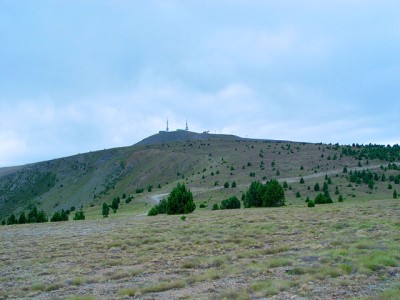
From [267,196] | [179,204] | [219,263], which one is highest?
[267,196]

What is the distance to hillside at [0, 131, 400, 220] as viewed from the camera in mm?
71375

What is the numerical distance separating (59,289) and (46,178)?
454 feet

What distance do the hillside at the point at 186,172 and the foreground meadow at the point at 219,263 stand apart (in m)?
33.2

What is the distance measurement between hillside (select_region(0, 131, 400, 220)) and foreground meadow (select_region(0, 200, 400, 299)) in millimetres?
33249

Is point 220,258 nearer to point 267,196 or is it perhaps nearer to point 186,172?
point 267,196

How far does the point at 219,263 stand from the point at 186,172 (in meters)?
89.5

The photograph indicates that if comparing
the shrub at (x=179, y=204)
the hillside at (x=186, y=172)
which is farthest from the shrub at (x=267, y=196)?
the shrub at (x=179, y=204)

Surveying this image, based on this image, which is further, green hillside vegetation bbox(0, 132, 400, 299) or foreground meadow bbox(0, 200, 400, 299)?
green hillside vegetation bbox(0, 132, 400, 299)

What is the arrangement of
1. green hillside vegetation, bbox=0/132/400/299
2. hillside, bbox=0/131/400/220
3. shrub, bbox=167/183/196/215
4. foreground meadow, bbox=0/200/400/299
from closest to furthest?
foreground meadow, bbox=0/200/400/299
green hillside vegetation, bbox=0/132/400/299
shrub, bbox=167/183/196/215
hillside, bbox=0/131/400/220

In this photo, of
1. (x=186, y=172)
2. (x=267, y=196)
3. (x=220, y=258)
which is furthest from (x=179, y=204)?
(x=186, y=172)

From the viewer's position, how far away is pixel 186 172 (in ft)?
339

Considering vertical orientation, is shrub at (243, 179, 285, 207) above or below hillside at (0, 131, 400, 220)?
below

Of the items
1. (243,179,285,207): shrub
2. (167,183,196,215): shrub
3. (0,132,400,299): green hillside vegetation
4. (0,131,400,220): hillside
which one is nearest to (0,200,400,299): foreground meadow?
(0,132,400,299): green hillside vegetation

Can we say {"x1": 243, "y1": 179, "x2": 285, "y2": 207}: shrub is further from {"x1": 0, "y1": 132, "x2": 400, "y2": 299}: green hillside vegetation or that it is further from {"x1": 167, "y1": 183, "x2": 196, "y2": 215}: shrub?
{"x1": 167, "y1": 183, "x2": 196, "y2": 215}: shrub
